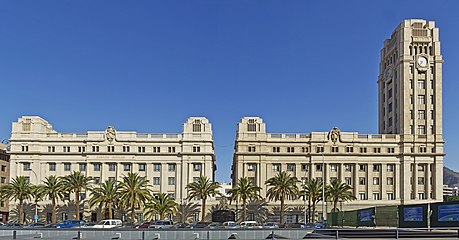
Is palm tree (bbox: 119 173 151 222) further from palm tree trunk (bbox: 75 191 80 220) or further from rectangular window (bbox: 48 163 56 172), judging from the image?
rectangular window (bbox: 48 163 56 172)

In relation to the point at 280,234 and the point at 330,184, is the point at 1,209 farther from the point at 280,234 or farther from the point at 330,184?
the point at 280,234

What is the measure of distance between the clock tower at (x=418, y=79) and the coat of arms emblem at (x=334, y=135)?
15.4m

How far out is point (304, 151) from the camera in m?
122

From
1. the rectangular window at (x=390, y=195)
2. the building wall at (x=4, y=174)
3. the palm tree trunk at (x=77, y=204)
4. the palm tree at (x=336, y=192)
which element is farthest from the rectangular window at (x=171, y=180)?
Result: the rectangular window at (x=390, y=195)

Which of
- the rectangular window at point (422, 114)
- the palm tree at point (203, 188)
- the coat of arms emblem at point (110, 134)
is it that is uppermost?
the rectangular window at point (422, 114)

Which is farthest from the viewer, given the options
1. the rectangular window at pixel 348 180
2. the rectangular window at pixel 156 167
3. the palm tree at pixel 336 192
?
the rectangular window at pixel 348 180

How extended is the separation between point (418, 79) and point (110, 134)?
231 feet

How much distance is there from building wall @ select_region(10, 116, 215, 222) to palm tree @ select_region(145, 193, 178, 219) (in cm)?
920

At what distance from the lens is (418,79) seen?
5030 inches

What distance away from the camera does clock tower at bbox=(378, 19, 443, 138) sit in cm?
12581

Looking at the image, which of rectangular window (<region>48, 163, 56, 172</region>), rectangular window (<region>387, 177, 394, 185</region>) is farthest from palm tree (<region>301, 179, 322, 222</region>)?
rectangular window (<region>48, 163, 56, 172</region>)

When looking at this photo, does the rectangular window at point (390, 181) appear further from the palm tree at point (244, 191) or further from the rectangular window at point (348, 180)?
the palm tree at point (244, 191)

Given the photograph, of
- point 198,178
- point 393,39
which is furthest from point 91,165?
point 393,39

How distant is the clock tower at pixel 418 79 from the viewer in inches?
4953
